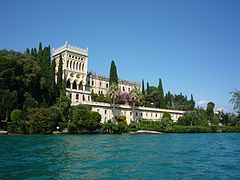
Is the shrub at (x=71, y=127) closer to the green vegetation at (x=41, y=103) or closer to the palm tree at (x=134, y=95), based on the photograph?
the green vegetation at (x=41, y=103)

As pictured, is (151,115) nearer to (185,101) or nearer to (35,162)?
(185,101)

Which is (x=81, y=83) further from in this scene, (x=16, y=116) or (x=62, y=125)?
(x=16, y=116)

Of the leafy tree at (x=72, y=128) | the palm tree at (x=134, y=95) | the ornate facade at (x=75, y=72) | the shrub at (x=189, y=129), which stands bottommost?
the shrub at (x=189, y=129)

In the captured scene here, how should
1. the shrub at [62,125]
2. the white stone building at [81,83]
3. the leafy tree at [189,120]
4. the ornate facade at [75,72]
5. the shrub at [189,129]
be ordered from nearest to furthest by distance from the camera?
the shrub at [62,125]
the white stone building at [81,83]
the shrub at [189,129]
the ornate facade at [75,72]
the leafy tree at [189,120]

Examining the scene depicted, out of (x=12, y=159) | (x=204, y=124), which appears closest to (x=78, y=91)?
(x=204, y=124)

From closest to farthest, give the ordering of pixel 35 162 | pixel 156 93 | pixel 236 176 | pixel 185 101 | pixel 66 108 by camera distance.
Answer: pixel 236 176, pixel 35 162, pixel 66 108, pixel 156 93, pixel 185 101

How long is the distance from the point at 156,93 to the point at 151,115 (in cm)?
1072

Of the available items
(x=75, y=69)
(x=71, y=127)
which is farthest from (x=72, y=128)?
(x=75, y=69)

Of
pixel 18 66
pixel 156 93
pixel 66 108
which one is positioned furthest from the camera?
pixel 156 93

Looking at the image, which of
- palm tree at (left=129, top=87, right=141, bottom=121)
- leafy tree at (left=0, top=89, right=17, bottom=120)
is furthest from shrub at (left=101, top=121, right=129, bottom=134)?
leafy tree at (left=0, top=89, right=17, bottom=120)

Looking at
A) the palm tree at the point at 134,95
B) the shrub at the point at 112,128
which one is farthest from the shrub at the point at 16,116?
the palm tree at the point at 134,95

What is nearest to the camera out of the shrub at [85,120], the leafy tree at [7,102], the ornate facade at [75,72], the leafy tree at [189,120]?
the leafy tree at [7,102]

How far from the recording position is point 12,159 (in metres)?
14.5

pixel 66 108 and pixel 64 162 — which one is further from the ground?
pixel 66 108
